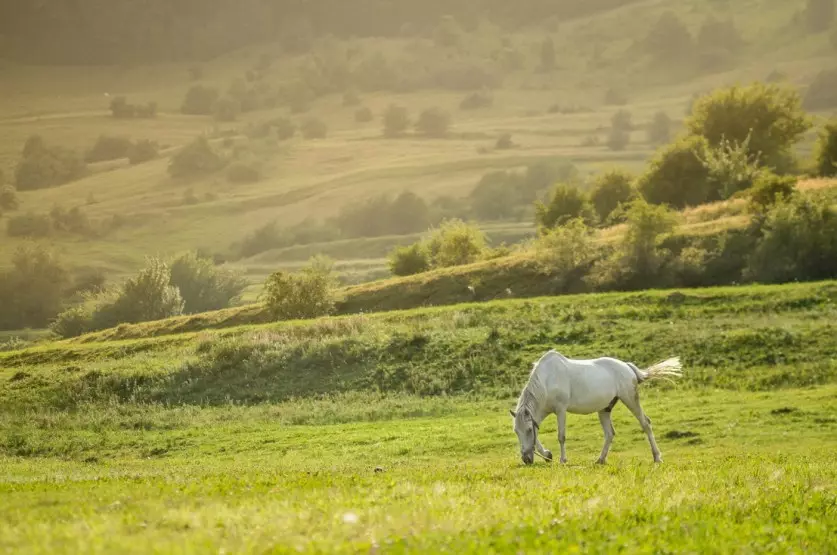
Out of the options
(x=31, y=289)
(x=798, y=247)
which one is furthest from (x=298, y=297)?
(x=31, y=289)

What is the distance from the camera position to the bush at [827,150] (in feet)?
334

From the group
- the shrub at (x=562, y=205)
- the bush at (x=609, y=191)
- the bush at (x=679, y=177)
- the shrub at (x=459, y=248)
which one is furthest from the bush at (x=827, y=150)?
the shrub at (x=459, y=248)

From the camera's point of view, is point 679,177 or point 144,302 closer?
point 679,177

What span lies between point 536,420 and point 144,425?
21.8 meters

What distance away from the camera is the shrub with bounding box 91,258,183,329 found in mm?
112750

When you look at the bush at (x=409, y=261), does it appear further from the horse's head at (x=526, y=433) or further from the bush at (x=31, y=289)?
the bush at (x=31, y=289)

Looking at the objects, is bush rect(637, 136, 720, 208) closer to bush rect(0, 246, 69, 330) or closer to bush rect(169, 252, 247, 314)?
bush rect(169, 252, 247, 314)

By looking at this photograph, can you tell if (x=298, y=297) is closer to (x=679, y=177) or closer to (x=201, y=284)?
(x=679, y=177)

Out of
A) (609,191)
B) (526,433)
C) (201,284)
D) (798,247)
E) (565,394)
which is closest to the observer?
(526,433)

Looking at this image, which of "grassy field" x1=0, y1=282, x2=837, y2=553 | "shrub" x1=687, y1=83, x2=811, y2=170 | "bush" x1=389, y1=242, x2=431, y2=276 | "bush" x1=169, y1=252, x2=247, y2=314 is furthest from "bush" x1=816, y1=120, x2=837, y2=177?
"bush" x1=169, y1=252, x2=247, y2=314

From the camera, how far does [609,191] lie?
114 metres

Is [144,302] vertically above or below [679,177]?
below

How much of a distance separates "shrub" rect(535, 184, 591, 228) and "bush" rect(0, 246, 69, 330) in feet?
314

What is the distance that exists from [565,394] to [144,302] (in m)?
95.5
